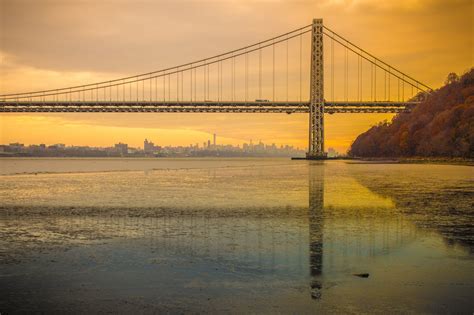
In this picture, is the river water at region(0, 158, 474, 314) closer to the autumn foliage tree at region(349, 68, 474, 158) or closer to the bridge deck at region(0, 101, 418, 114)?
the autumn foliage tree at region(349, 68, 474, 158)

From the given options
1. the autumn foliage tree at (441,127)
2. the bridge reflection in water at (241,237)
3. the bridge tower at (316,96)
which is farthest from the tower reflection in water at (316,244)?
the bridge tower at (316,96)

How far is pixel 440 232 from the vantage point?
9.25 meters

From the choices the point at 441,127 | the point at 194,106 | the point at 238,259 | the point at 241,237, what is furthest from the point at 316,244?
the point at 194,106

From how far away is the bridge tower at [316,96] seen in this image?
277ft

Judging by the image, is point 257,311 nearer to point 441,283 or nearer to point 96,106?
point 441,283

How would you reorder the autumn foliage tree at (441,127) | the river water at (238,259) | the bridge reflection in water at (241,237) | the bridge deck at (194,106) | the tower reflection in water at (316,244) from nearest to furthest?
the river water at (238,259)
the tower reflection in water at (316,244)
the bridge reflection in water at (241,237)
the autumn foliage tree at (441,127)
the bridge deck at (194,106)

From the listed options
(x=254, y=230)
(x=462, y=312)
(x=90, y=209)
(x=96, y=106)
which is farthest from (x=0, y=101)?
(x=462, y=312)

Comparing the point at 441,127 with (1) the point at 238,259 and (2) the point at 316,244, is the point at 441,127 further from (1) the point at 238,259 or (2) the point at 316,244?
(1) the point at 238,259

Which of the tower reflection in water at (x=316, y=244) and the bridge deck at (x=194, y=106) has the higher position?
the bridge deck at (x=194, y=106)

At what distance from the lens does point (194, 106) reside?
279ft

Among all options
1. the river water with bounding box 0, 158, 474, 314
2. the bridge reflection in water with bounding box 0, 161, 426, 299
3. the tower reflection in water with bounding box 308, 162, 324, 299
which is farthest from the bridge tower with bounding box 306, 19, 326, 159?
the river water with bounding box 0, 158, 474, 314

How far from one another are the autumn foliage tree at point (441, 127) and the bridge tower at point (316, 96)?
13.8m

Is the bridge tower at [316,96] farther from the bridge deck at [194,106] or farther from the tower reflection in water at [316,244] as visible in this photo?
the tower reflection in water at [316,244]

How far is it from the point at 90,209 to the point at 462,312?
10.7m
